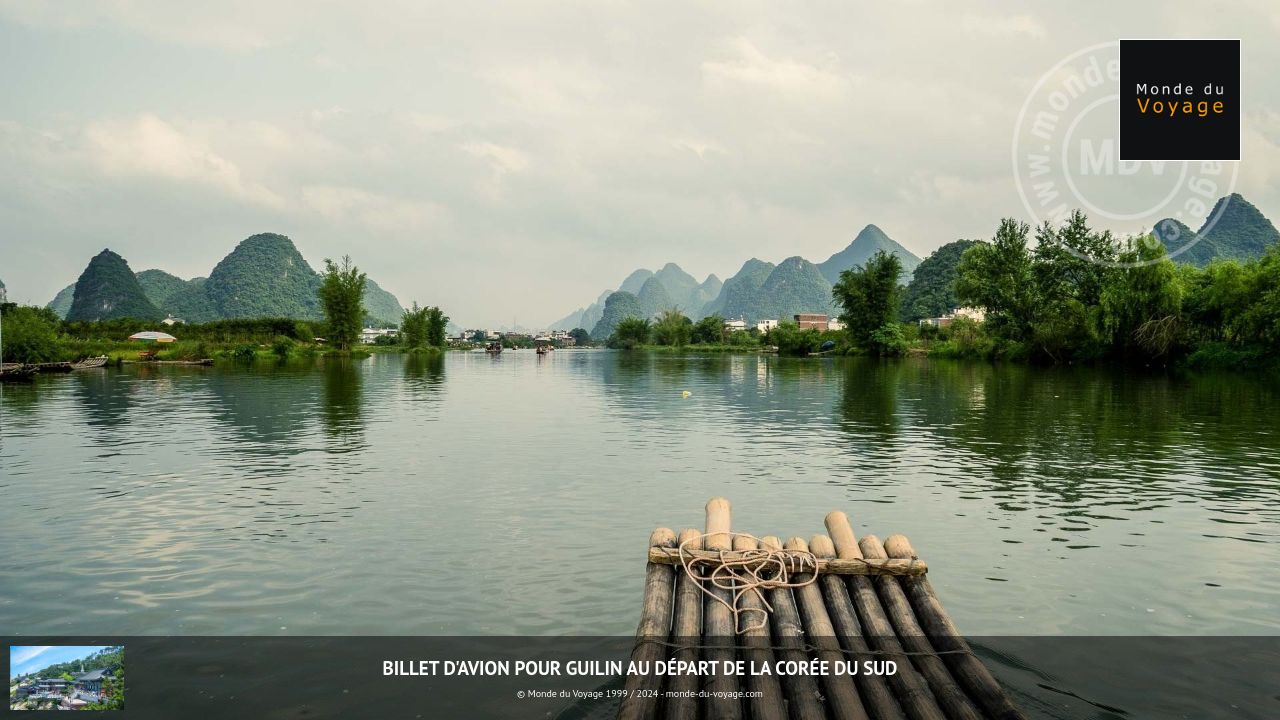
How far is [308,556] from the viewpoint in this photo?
37.1ft

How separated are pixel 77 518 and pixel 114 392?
33.9 m

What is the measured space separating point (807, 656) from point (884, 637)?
2.32ft

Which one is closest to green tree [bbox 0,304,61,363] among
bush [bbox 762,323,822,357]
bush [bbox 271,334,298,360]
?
bush [bbox 271,334,298,360]

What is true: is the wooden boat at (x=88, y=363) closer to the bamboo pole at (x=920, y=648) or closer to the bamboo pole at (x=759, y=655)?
the bamboo pole at (x=759, y=655)

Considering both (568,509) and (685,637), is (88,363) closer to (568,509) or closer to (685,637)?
(568,509)

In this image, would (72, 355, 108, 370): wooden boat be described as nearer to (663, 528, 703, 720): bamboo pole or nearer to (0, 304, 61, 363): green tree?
(0, 304, 61, 363): green tree

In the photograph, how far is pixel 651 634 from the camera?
634cm

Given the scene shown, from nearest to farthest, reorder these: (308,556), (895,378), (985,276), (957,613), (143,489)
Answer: (957,613)
(308,556)
(143,489)
(895,378)
(985,276)

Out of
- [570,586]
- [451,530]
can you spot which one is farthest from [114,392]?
[570,586]

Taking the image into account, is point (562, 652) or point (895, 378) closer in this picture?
point (562, 652)

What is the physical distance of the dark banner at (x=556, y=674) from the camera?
6.22 m

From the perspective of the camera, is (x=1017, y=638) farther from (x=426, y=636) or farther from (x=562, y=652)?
(x=426, y=636)

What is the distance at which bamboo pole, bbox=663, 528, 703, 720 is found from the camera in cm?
539

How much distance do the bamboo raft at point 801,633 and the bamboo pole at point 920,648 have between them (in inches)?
0.4
